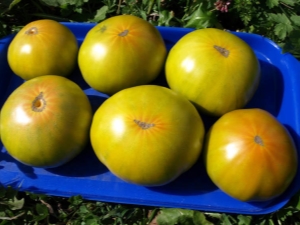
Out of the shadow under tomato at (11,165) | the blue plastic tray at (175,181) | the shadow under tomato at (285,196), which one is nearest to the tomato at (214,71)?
the blue plastic tray at (175,181)

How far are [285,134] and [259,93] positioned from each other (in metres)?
0.31

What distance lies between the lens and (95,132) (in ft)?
4.22

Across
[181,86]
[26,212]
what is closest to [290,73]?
[181,86]

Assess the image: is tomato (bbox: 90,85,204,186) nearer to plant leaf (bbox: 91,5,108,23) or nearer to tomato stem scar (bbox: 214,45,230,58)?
tomato stem scar (bbox: 214,45,230,58)

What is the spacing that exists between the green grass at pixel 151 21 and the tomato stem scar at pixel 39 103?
0.30 meters

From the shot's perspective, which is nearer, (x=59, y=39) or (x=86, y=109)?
(x=86, y=109)

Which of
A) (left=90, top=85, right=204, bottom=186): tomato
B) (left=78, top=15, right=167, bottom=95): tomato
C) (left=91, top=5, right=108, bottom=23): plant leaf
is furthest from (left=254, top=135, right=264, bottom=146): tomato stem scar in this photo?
(left=91, top=5, right=108, bottom=23): plant leaf

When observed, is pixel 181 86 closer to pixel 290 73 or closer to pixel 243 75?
pixel 243 75

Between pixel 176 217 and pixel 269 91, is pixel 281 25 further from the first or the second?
pixel 176 217

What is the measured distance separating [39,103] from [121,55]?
29cm

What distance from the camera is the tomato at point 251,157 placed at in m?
1.20

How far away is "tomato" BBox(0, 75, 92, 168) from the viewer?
127 centimetres

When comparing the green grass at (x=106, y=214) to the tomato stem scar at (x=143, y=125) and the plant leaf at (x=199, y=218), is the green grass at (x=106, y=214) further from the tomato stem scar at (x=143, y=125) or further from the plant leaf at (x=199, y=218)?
the tomato stem scar at (x=143, y=125)

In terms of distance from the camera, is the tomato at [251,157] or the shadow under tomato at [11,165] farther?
the shadow under tomato at [11,165]
